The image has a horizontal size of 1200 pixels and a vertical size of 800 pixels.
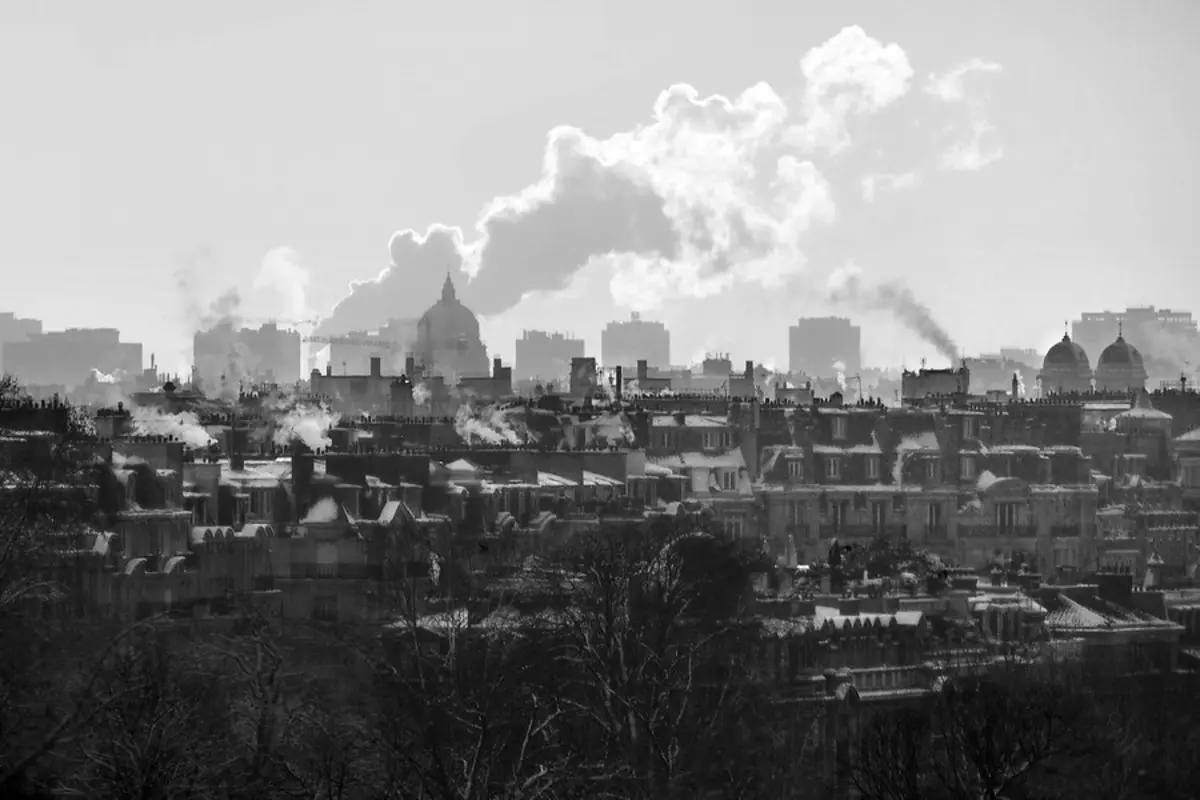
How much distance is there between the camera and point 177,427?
115188mm

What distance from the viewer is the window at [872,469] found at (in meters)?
129

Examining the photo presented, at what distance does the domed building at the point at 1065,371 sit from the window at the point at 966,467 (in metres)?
52.1

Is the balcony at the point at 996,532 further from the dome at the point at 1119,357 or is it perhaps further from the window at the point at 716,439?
the dome at the point at 1119,357

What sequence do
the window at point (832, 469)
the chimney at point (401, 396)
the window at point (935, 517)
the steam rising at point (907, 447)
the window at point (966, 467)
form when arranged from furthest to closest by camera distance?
1. the chimney at point (401, 396)
2. the window at point (966, 467)
3. the steam rising at point (907, 447)
4. the window at point (832, 469)
5. the window at point (935, 517)

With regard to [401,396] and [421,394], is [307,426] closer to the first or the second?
[401,396]

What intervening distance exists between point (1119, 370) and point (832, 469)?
65087mm

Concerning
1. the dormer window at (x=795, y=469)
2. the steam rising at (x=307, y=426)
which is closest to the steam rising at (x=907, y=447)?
the dormer window at (x=795, y=469)

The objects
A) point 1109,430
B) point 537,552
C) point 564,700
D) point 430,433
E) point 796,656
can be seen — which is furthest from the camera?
point 1109,430

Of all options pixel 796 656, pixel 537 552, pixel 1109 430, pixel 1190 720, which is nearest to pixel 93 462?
Answer: pixel 537 552

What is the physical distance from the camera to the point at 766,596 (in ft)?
289

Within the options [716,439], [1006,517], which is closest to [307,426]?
[716,439]

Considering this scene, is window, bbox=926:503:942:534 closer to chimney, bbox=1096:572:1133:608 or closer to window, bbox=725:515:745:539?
window, bbox=725:515:745:539

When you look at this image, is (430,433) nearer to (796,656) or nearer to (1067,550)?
(1067,550)

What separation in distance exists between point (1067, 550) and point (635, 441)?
58.3 ft
